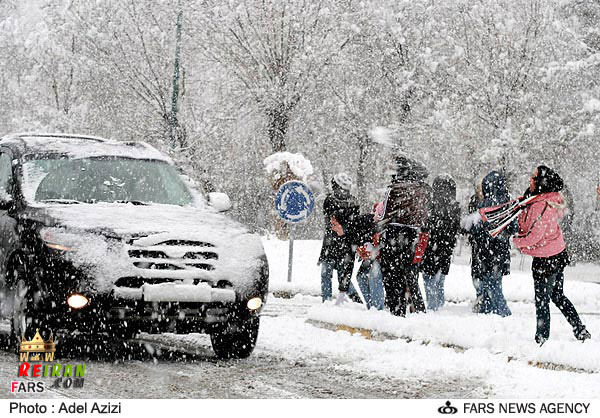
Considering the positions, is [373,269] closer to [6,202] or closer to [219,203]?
[219,203]

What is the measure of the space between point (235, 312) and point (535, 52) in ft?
84.7

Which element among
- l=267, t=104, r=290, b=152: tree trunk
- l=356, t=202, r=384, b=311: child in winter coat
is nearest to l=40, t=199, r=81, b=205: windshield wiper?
l=356, t=202, r=384, b=311: child in winter coat

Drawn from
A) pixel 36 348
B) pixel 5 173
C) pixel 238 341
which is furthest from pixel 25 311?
pixel 5 173

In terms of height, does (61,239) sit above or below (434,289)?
above

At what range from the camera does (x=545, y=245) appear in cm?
975

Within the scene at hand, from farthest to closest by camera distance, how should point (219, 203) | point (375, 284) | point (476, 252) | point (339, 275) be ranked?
point (339, 275) → point (375, 284) → point (476, 252) → point (219, 203)

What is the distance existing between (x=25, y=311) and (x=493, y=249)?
627 centimetres

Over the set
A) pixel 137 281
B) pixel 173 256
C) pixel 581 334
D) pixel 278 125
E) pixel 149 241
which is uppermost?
pixel 278 125

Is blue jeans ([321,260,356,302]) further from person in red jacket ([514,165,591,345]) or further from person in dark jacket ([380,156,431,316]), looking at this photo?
person in red jacket ([514,165,591,345])

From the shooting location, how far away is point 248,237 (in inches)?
363

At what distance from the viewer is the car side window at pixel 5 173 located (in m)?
9.89

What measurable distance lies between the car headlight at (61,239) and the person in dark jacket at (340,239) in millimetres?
5962

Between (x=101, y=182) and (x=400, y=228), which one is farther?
(x=400, y=228)
